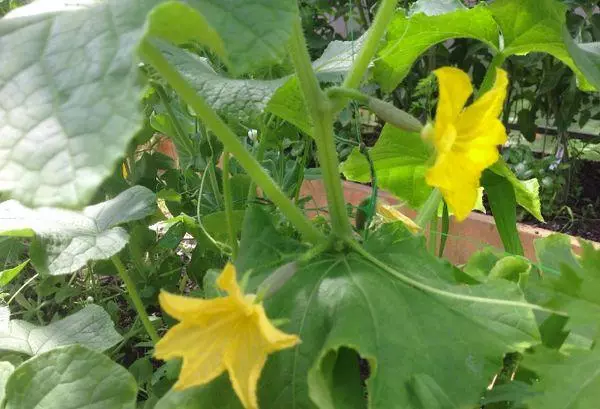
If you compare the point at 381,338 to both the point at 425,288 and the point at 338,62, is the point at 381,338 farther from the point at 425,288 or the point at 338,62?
the point at 338,62

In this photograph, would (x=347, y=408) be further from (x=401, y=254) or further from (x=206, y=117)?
(x=206, y=117)

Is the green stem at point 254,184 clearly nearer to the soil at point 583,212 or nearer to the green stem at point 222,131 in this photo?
the green stem at point 222,131

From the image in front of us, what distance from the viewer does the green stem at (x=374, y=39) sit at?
605 mm

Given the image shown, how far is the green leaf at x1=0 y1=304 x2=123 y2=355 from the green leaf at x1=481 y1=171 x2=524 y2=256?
511mm

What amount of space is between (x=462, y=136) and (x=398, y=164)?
0.48 metres

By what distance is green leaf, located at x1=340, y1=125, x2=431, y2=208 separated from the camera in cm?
94

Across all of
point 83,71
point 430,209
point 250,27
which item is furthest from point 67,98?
point 430,209

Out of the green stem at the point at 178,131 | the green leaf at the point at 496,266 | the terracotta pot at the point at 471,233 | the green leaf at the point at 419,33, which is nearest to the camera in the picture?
the green leaf at the point at 496,266

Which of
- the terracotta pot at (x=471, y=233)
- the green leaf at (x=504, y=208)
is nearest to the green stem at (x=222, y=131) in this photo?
the green leaf at (x=504, y=208)

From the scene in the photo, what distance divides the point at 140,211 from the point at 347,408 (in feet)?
1.26

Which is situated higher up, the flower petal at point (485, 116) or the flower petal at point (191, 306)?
the flower petal at point (485, 116)

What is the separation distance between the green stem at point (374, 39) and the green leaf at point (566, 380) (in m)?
0.29

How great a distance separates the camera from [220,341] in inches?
18.6

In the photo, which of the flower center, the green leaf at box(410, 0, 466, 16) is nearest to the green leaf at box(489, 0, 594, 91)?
the green leaf at box(410, 0, 466, 16)
